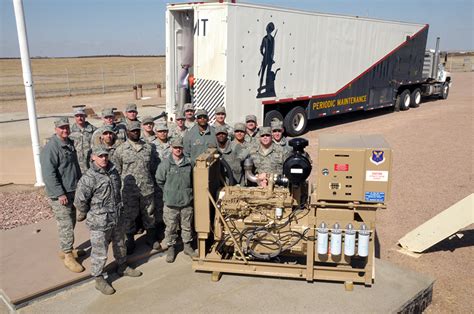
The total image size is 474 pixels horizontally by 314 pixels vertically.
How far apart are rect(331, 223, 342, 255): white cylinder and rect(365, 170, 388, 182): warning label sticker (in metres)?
0.62

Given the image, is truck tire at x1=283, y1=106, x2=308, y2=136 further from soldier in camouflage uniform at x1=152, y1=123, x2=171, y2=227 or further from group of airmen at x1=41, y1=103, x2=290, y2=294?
soldier in camouflage uniform at x1=152, y1=123, x2=171, y2=227

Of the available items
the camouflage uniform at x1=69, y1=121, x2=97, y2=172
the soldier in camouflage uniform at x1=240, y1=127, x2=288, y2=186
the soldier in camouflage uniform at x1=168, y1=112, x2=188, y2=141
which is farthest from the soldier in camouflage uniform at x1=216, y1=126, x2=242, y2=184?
the camouflage uniform at x1=69, y1=121, x2=97, y2=172

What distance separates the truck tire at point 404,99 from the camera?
1850 centimetres

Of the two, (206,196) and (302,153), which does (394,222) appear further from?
(206,196)

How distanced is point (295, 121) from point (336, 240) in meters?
8.75

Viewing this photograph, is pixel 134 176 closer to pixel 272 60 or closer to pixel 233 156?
pixel 233 156

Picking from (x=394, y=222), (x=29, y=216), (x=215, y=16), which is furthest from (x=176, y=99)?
(x=394, y=222)

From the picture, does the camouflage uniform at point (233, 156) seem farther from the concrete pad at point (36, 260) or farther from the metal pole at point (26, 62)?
the metal pole at point (26, 62)

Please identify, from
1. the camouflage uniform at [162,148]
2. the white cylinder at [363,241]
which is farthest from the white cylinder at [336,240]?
the camouflage uniform at [162,148]

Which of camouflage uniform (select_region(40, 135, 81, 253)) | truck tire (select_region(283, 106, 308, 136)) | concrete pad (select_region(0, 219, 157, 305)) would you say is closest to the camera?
concrete pad (select_region(0, 219, 157, 305))

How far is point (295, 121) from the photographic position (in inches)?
513

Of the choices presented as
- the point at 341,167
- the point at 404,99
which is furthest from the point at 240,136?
the point at 404,99

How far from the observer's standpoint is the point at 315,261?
5055 mm

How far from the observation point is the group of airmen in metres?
4.51
